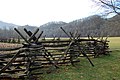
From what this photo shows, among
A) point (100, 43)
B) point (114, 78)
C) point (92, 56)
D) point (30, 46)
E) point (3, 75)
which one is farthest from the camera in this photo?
point (100, 43)

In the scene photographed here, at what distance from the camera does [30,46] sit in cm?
1021

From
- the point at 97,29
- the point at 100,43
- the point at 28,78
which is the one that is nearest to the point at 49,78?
the point at 28,78

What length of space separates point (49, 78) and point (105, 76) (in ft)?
Result: 8.78

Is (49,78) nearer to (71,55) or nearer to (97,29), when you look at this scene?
(71,55)

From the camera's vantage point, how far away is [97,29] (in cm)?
10781

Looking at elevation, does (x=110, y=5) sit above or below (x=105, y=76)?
above

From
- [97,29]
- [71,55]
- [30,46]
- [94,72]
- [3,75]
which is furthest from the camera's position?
[97,29]

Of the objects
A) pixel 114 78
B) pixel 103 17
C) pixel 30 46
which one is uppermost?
pixel 103 17

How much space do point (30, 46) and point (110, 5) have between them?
48.0 feet

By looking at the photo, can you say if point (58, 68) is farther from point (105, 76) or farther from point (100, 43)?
point (100, 43)

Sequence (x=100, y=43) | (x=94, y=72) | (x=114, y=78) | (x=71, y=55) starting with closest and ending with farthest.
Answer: (x=114, y=78)
(x=94, y=72)
(x=71, y=55)
(x=100, y=43)

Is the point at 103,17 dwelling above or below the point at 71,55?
above

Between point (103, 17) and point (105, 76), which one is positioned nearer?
point (105, 76)

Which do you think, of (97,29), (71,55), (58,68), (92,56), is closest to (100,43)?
(92,56)
